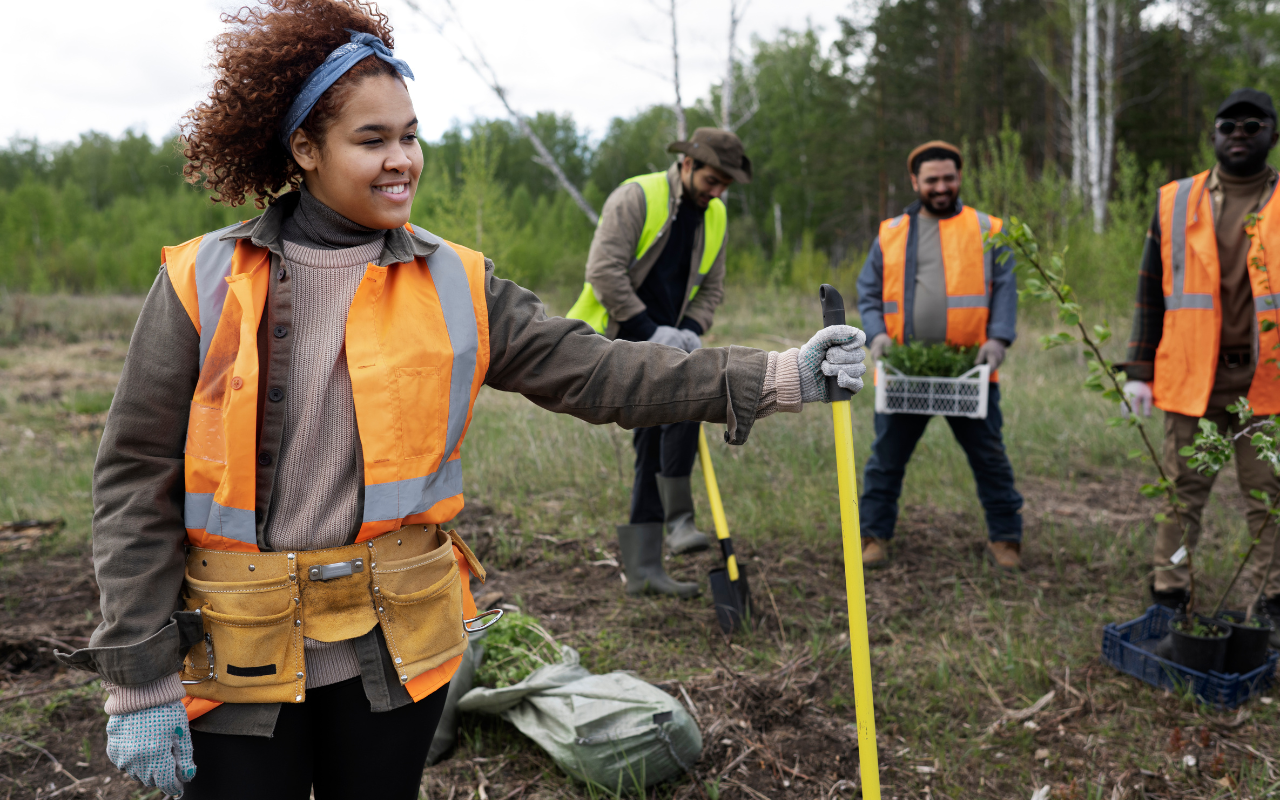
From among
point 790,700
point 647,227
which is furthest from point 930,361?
point 790,700

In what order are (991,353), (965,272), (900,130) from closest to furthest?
(991,353) < (965,272) < (900,130)

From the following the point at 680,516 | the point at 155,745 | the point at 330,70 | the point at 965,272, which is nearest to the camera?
the point at 155,745

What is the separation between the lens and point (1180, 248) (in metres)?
3.63

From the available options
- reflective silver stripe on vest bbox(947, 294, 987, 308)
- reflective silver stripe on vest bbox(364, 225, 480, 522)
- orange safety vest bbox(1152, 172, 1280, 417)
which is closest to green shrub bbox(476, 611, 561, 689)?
reflective silver stripe on vest bbox(364, 225, 480, 522)

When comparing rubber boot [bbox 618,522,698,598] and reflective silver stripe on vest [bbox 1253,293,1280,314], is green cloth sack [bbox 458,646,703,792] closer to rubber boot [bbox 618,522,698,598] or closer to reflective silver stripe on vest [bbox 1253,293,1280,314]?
rubber boot [bbox 618,522,698,598]

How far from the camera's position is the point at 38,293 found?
22516mm

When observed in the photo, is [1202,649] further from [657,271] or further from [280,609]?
[280,609]

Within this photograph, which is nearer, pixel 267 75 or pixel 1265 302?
pixel 267 75

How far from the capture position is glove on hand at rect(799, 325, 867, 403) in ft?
5.29

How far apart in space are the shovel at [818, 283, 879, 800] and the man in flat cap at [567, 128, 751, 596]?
6.64ft

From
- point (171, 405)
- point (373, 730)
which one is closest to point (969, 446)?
point (373, 730)

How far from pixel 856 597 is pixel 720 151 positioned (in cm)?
275

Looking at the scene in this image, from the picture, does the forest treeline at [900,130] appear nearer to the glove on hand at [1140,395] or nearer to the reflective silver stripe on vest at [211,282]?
the glove on hand at [1140,395]

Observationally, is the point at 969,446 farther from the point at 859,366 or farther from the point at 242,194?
the point at 242,194
